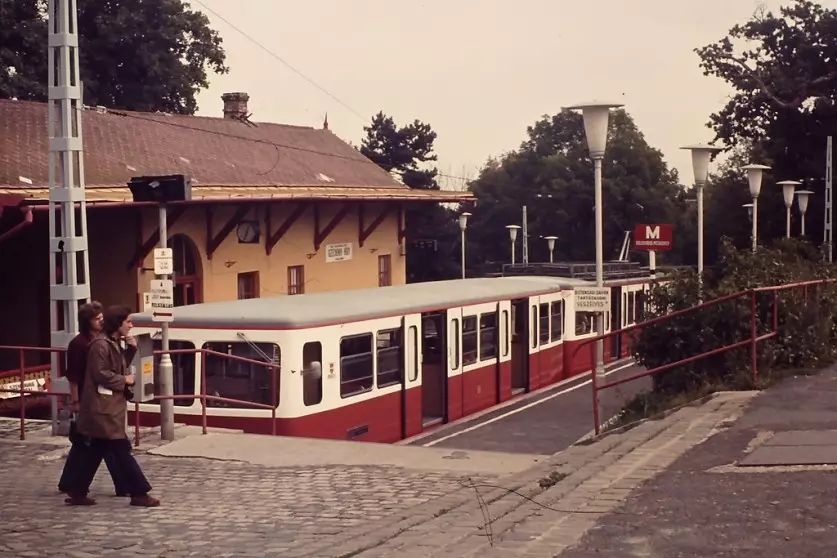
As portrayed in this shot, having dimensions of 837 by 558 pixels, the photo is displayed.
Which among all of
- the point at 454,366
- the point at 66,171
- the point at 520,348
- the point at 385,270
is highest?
the point at 66,171

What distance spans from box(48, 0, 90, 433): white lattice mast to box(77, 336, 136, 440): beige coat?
439 cm

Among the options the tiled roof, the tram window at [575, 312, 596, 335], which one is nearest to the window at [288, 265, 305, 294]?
the tiled roof

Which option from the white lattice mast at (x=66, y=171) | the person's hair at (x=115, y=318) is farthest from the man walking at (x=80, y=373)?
the white lattice mast at (x=66, y=171)

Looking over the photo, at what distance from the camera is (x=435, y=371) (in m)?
22.1

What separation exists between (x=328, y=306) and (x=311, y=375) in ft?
4.80

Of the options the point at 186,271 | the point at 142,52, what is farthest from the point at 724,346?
the point at 142,52

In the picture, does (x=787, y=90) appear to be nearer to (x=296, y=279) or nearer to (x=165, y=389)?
(x=296, y=279)

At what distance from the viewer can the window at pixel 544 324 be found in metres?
28.6

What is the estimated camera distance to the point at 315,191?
3469 centimetres

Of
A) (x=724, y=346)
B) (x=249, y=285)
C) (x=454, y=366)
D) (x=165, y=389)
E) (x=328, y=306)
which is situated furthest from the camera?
(x=249, y=285)

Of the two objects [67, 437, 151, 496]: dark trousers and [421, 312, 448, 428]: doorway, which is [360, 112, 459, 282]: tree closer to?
[421, 312, 448, 428]: doorway

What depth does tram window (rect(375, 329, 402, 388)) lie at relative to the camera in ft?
64.6

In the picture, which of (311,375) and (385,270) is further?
(385,270)

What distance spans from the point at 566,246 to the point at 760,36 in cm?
3083
